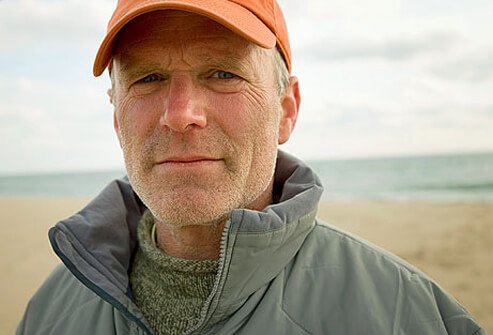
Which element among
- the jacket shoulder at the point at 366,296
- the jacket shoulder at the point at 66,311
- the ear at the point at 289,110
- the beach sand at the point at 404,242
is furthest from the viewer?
the beach sand at the point at 404,242

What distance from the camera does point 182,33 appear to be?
1.49 metres

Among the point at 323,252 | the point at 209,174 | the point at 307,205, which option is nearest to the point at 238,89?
the point at 209,174

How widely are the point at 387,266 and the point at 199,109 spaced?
28.7 inches

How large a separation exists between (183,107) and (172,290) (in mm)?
588

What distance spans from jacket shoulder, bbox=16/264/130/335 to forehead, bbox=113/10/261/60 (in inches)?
33.9

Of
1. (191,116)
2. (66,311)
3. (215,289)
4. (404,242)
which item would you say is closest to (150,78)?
(191,116)

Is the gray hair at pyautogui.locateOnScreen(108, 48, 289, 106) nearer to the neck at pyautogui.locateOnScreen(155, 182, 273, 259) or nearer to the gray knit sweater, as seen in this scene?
the neck at pyautogui.locateOnScreen(155, 182, 273, 259)

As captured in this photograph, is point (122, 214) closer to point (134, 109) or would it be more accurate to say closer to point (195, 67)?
point (134, 109)

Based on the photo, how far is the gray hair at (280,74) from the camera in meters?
1.70

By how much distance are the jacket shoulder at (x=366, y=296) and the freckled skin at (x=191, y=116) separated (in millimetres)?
302

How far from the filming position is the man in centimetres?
141

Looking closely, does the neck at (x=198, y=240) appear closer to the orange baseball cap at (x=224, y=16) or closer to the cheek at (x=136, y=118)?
the cheek at (x=136, y=118)

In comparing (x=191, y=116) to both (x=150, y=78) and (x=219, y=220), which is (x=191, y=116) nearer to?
(x=150, y=78)

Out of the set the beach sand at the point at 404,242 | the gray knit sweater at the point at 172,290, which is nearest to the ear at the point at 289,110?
the gray knit sweater at the point at 172,290
